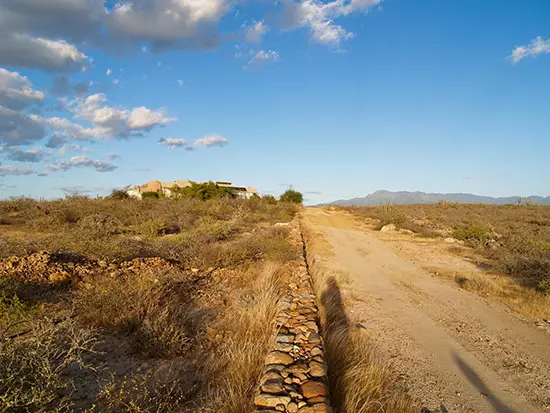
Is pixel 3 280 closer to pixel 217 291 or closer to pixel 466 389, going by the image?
pixel 217 291

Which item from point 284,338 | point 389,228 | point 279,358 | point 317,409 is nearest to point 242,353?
point 279,358

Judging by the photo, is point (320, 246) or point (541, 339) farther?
point (320, 246)

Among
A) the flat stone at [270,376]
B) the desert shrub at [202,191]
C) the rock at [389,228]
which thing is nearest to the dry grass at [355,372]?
the flat stone at [270,376]

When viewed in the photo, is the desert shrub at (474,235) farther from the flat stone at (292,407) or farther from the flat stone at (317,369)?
the flat stone at (292,407)

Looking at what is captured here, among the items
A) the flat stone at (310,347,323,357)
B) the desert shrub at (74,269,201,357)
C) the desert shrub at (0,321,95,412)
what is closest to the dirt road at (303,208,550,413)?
the flat stone at (310,347,323,357)

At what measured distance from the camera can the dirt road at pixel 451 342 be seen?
3.94 metres

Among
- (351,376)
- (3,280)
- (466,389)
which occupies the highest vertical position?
(3,280)

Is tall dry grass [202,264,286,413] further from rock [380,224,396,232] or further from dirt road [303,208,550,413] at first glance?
rock [380,224,396,232]

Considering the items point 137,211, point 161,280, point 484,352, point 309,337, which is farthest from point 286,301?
point 137,211

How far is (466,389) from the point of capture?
4066mm

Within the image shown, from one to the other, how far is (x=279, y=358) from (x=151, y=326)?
6.50 feet

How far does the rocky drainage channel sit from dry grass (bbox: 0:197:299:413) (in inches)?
8.4

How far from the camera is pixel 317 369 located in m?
3.21

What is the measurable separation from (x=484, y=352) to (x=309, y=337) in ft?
10.6
